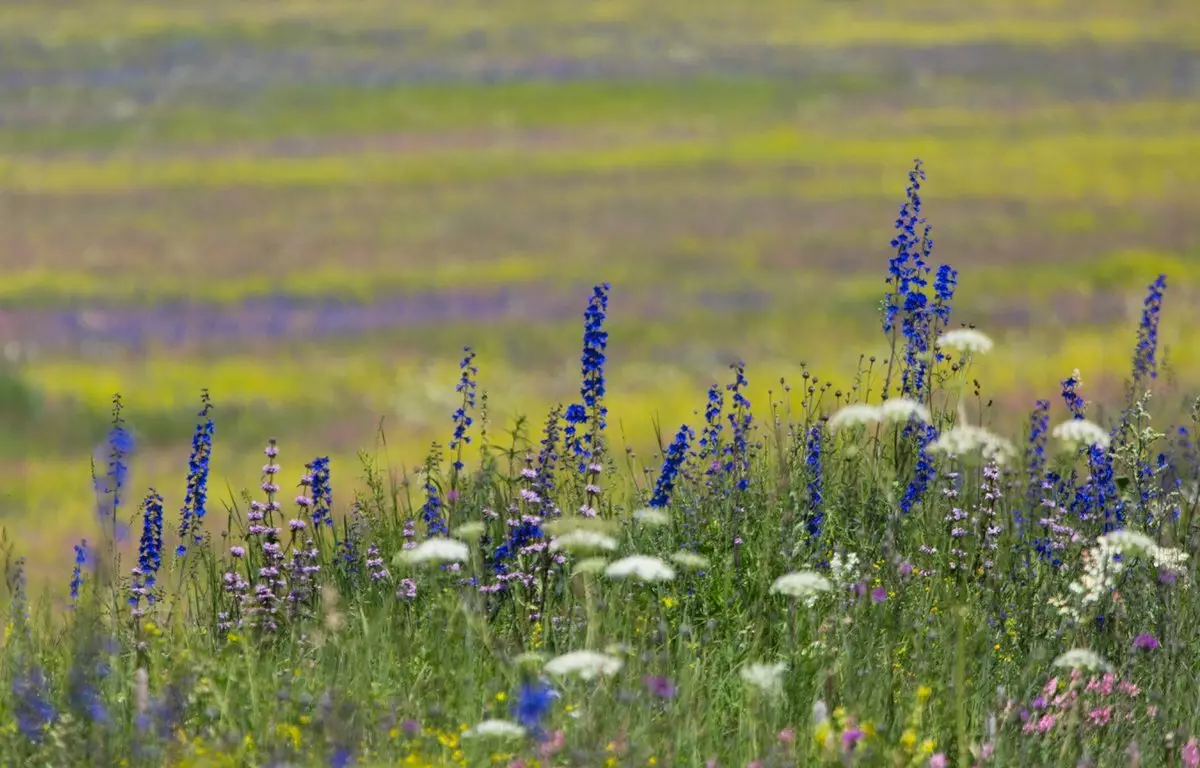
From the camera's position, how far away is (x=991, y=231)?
34.2 meters

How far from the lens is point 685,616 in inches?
197

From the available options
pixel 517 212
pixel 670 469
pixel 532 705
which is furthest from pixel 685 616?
pixel 517 212

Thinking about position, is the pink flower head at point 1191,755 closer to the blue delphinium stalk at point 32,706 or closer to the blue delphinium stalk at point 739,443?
the blue delphinium stalk at point 739,443

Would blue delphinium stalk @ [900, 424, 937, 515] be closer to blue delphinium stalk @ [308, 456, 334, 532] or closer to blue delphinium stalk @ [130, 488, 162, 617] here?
blue delphinium stalk @ [308, 456, 334, 532]

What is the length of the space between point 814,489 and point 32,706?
2359 millimetres

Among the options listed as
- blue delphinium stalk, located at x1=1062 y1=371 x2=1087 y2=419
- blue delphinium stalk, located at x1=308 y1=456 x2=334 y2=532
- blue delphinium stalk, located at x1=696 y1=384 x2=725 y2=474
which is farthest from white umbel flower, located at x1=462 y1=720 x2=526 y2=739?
blue delphinium stalk, located at x1=1062 y1=371 x2=1087 y2=419

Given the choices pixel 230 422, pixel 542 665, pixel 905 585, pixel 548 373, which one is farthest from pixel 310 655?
pixel 548 373

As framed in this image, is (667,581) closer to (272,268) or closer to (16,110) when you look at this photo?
(272,268)

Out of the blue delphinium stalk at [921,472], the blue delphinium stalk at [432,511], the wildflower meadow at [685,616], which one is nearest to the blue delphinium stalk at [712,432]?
the wildflower meadow at [685,616]

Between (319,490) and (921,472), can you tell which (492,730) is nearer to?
(319,490)

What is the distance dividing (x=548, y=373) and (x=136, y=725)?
64.8 feet

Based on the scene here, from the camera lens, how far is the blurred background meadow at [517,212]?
2277 cm

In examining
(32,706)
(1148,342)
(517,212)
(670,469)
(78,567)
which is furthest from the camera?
(517,212)

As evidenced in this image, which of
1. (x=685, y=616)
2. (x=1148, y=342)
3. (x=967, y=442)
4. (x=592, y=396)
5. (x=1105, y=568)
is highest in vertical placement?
(x=1148, y=342)
